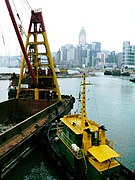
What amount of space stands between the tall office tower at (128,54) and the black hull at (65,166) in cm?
16787

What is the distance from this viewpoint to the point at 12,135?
13.4 meters

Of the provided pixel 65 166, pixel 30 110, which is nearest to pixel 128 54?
pixel 30 110

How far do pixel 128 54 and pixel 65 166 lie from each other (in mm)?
171146

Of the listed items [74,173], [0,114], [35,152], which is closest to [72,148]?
[74,173]

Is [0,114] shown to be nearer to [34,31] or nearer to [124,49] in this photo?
[34,31]

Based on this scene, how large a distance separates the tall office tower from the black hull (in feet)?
551

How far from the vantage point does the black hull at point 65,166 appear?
10.3m

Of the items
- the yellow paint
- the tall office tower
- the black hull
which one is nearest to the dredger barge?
the black hull

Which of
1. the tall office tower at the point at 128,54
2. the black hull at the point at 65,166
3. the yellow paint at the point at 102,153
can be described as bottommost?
the black hull at the point at 65,166

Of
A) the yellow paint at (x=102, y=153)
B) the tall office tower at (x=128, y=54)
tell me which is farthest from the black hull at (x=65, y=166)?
the tall office tower at (x=128, y=54)

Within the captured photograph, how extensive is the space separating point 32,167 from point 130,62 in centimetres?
17231

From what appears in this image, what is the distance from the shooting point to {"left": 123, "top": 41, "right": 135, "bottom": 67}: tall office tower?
568 feet

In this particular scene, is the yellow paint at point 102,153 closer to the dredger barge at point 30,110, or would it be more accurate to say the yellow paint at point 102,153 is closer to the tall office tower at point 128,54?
the dredger barge at point 30,110

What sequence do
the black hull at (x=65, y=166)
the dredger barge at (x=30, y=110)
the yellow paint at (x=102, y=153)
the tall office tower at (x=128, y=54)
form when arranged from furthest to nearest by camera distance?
the tall office tower at (x=128, y=54) → the dredger barge at (x=30, y=110) → the black hull at (x=65, y=166) → the yellow paint at (x=102, y=153)
